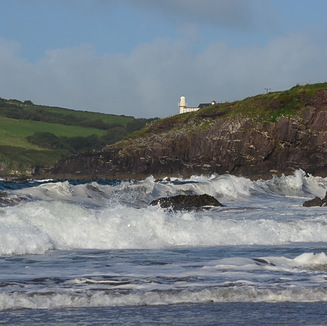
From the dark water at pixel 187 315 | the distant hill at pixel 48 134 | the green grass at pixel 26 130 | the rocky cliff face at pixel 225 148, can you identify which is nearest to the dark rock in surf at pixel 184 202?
the dark water at pixel 187 315

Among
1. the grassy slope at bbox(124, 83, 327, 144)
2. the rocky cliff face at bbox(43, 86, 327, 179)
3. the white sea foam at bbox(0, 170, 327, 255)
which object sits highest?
the grassy slope at bbox(124, 83, 327, 144)

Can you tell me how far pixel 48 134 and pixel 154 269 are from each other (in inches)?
5736

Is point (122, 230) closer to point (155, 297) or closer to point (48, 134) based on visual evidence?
point (155, 297)

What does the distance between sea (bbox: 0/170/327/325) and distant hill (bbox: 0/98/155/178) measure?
108291mm

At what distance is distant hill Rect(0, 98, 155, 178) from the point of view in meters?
141

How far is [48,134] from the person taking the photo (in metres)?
158

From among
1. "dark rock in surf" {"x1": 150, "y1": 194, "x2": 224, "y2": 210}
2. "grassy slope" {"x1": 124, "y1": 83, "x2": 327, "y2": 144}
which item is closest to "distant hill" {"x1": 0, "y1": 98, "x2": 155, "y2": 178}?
"grassy slope" {"x1": 124, "y1": 83, "x2": 327, "y2": 144}

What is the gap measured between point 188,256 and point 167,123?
92.6m

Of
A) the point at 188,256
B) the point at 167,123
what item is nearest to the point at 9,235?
the point at 188,256

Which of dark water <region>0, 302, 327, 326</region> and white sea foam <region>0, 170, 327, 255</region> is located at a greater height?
white sea foam <region>0, 170, 327, 255</region>

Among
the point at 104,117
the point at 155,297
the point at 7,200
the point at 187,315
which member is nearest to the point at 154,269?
the point at 155,297

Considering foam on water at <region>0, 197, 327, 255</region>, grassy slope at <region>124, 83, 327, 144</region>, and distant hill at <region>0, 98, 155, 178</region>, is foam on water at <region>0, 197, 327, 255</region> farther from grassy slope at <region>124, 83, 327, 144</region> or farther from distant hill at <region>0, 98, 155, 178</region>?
A: distant hill at <region>0, 98, 155, 178</region>

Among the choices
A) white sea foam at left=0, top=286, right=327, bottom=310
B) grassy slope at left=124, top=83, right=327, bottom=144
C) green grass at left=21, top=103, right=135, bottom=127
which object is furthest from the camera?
green grass at left=21, top=103, right=135, bottom=127

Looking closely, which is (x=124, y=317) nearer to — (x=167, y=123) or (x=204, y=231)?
(x=204, y=231)
